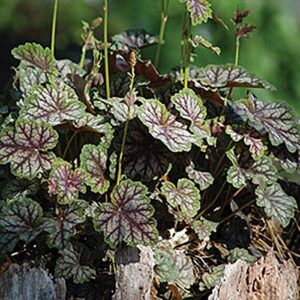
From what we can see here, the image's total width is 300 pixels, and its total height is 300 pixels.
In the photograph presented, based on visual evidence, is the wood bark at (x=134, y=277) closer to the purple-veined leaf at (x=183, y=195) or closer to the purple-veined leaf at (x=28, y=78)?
the purple-veined leaf at (x=183, y=195)

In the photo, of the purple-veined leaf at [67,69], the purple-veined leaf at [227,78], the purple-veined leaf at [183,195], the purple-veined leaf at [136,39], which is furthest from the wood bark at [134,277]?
the purple-veined leaf at [136,39]

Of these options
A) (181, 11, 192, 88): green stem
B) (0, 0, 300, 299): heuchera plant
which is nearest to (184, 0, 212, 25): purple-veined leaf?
(0, 0, 300, 299): heuchera plant

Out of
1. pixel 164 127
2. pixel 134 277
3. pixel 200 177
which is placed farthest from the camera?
pixel 200 177

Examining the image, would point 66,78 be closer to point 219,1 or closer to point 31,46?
point 31,46

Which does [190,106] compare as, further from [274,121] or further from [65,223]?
[65,223]

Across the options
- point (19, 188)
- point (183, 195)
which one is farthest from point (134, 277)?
point (19, 188)

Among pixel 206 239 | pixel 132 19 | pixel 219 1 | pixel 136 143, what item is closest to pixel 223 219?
→ pixel 206 239
